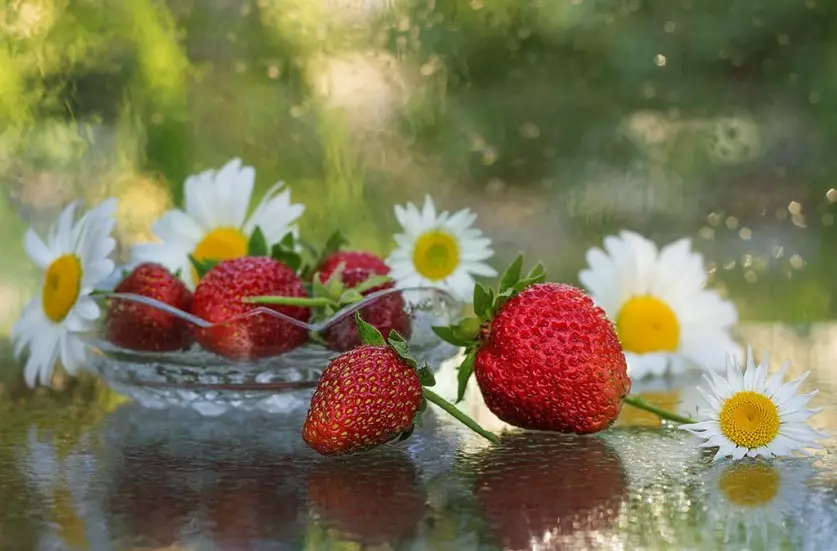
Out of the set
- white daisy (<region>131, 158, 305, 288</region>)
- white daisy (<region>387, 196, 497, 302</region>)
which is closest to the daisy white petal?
white daisy (<region>131, 158, 305, 288</region>)

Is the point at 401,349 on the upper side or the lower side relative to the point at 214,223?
lower

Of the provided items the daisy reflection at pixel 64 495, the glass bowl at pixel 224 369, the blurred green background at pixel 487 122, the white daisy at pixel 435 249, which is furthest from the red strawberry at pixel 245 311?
the blurred green background at pixel 487 122

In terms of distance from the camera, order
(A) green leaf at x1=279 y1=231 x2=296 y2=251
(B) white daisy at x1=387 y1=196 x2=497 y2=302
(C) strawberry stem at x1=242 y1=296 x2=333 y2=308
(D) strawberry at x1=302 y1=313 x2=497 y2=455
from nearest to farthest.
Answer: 1. (D) strawberry at x1=302 y1=313 x2=497 y2=455
2. (C) strawberry stem at x1=242 y1=296 x2=333 y2=308
3. (A) green leaf at x1=279 y1=231 x2=296 y2=251
4. (B) white daisy at x1=387 y1=196 x2=497 y2=302

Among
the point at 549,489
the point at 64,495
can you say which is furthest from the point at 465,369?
the point at 64,495

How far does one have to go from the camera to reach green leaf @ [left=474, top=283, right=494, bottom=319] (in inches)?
23.9

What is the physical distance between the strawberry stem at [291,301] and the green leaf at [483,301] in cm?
11

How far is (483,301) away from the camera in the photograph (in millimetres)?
609

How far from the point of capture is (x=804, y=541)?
0.44 meters

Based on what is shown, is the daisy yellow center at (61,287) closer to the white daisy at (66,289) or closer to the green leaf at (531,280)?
the white daisy at (66,289)

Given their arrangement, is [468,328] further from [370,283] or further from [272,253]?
[272,253]

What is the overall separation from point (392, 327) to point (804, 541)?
31cm

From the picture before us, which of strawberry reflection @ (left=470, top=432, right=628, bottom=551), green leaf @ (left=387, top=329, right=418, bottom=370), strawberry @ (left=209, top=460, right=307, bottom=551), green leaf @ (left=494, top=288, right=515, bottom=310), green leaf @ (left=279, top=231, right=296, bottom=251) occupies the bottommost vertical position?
strawberry @ (left=209, top=460, right=307, bottom=551)

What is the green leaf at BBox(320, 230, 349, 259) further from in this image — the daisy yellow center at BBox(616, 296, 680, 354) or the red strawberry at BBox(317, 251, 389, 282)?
the daisy yellow center at BBox(616, 296, 680, 354)

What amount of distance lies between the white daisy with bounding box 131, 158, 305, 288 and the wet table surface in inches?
7.6
